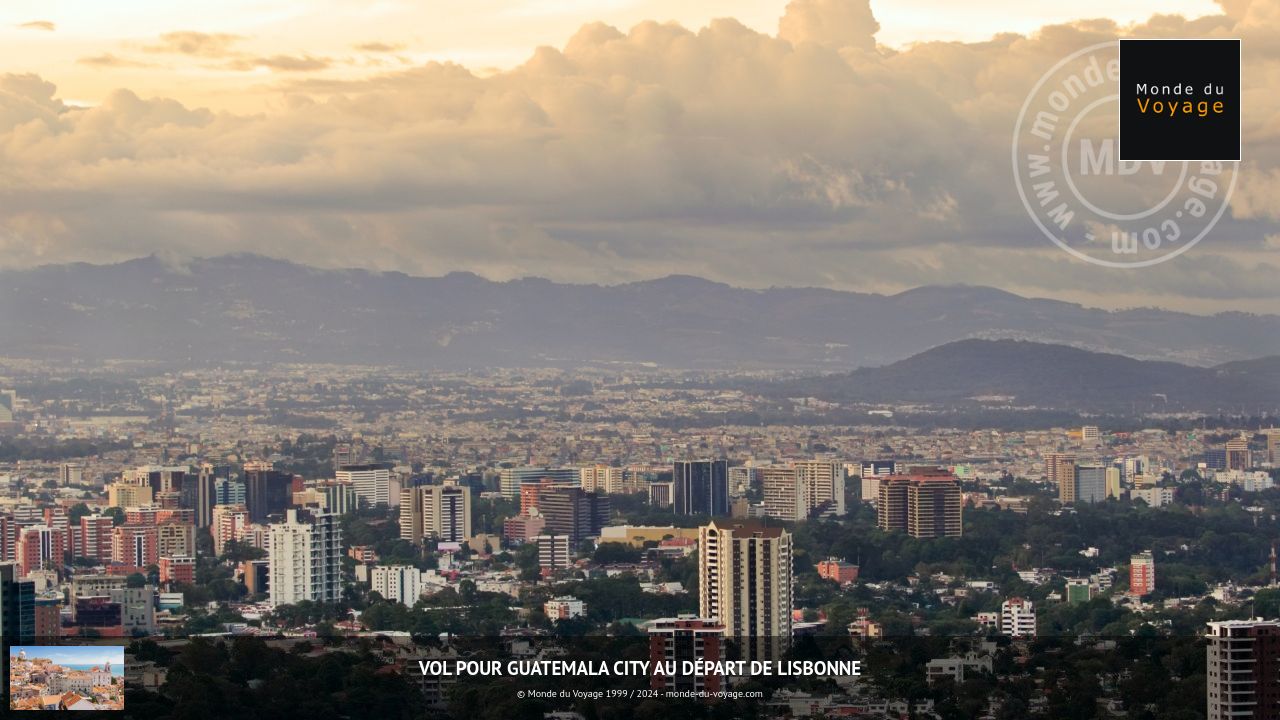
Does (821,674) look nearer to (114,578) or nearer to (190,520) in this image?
(114,578)

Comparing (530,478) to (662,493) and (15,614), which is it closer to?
(662,493)

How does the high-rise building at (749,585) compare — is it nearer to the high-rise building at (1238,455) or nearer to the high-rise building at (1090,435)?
the high-rise building at (1238,455)

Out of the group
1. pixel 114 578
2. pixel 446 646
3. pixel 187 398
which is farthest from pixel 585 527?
pixel 187 398

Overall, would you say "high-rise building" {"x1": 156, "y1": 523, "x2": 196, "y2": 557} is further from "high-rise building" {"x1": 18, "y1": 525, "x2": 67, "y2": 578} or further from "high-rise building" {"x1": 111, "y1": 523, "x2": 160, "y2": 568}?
"high-rise building" {"x1": 18, "y1": 525, "x2": 67, "y2": 578}

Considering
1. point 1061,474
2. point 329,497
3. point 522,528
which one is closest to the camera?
point 522,528

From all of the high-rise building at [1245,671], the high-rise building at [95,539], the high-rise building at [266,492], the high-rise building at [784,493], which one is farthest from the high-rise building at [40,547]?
the high-rise building at [1245,671]

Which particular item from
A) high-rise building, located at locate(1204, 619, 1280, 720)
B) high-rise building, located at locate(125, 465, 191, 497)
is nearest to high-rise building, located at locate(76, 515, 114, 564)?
high-rise building, located at locate(125, 465, 191, 497)

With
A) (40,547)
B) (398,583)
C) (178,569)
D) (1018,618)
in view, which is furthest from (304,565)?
(1018,618)

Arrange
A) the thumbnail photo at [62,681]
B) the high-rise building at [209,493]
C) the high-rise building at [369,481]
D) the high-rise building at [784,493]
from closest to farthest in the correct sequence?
the thumbnail photo at [62,681] → the high-rise building at [209,493] → the high-rise building at [784,493] → the high-rise building at [369,481]
